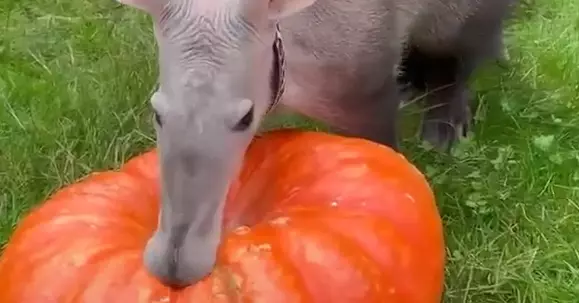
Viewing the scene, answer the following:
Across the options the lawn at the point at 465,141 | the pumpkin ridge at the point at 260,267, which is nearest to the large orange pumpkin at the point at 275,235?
the pumpkin ridge at the point at 260,267

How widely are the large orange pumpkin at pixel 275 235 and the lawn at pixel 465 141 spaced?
53 cm

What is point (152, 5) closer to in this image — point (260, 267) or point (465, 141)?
point (260, 267)

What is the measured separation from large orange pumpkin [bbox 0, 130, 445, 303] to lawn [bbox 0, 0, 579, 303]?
530 millimetres

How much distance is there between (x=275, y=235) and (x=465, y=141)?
3.74 feet

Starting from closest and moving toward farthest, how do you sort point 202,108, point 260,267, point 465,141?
point 202,108, point 260,267, point 465,141

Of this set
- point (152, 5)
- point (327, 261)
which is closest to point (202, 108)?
point (152, 5)

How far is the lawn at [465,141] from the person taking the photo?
2.15 metres

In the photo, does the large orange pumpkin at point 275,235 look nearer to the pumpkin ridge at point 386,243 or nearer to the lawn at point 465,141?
the pumpkin ridge at point 386,243

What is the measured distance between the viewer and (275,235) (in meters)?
1.42

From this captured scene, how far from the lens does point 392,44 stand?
1.97 m

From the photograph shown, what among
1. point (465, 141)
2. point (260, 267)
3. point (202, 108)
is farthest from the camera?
point (465, 141)

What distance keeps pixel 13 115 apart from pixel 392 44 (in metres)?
0.93

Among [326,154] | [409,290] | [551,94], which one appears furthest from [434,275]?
[551,94]

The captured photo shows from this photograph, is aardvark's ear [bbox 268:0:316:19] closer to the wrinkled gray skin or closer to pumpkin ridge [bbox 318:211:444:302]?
the wrinkled gray skin
